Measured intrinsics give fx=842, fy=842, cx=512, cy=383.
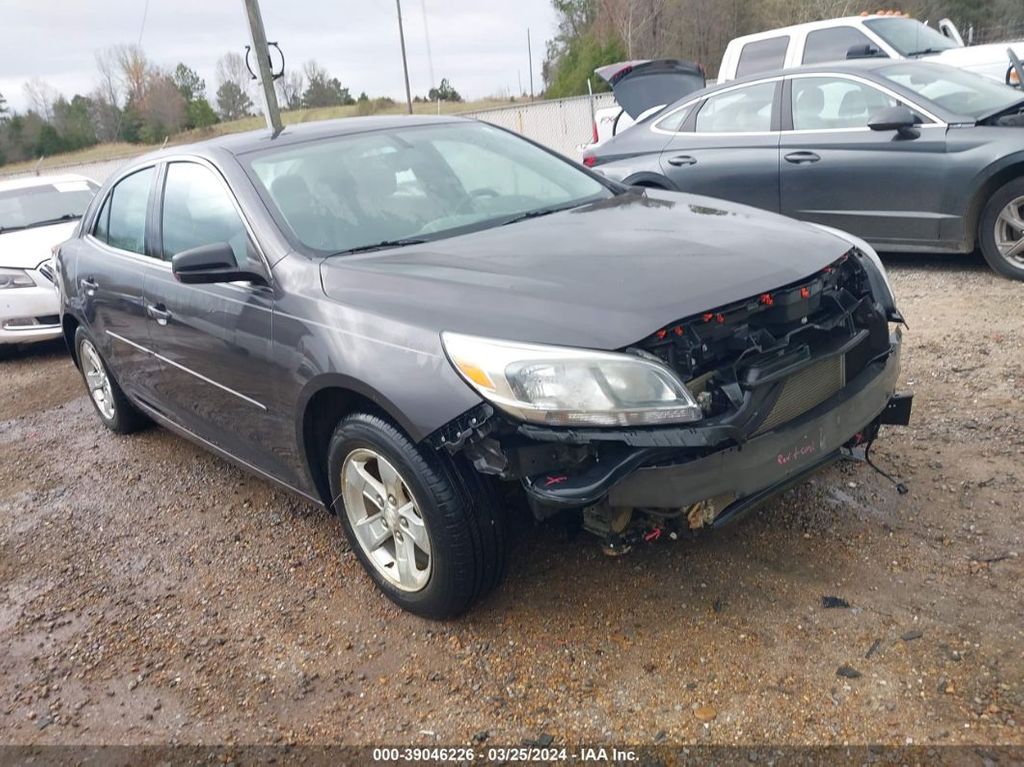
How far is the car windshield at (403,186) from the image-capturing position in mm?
3205

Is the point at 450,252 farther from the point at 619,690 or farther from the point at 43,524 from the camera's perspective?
the point at 43,524

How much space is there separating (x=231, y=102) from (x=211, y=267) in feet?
185

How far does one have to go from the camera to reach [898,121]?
5.79m

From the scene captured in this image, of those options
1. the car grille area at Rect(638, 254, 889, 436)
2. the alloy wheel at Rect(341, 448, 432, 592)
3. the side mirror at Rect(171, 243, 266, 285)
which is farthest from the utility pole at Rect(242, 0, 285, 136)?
the car grille area at Rect(638, 254, 889, 436)

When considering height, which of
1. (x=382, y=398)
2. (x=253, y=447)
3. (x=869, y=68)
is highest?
(x=869, y=68)

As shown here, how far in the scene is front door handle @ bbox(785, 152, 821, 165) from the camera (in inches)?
248

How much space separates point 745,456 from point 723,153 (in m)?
4.94

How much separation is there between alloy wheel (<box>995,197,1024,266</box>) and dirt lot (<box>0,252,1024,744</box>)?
6.46 feet

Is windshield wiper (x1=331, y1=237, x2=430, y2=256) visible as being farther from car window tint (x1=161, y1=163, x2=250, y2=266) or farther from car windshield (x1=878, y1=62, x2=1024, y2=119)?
car windshield (x1=878, y1=62, x2=1024, y2=119)

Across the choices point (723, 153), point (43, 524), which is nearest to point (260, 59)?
point (723, 153)

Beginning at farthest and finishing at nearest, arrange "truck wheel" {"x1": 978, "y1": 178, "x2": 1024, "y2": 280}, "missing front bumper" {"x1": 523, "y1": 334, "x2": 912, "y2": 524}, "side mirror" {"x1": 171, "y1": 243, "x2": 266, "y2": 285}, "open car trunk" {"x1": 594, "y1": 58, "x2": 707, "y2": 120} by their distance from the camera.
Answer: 1. "open car trunk" {"x1": 594, "y1": 58, "x2": 707, "y2": 120}
2. "truck wheel" {"x1": 978, "y1": 178, "x2": 1024, "y2": 280}
3. "side mirror" {"x1": 171, "y1": 243, "x2": 266, "y2": 285}
4. "missing front bumper" {"x1": 523, "y1": 334, "x2": 912, "y2": 524}

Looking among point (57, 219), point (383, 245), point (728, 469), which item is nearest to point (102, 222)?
point (383, 245)

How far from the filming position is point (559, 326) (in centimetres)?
239

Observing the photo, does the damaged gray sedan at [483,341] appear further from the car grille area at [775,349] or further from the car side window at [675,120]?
the car side window at [675,120]
